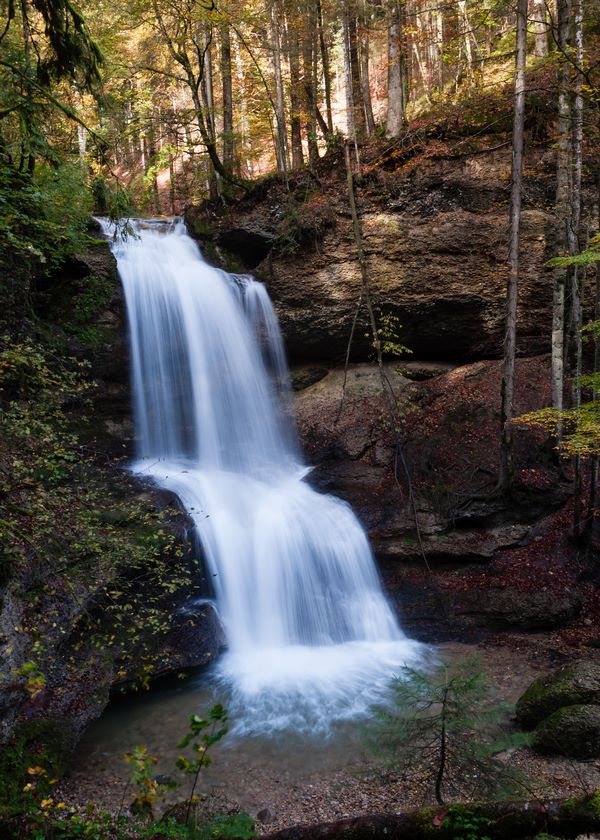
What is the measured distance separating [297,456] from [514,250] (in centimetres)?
623

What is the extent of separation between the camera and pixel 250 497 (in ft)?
32.6

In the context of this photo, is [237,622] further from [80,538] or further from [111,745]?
[80,538]

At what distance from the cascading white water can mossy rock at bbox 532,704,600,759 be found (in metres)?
2.12

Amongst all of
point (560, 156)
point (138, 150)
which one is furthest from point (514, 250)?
point (138, 150)

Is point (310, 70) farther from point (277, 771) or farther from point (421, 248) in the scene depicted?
point (277, 771)

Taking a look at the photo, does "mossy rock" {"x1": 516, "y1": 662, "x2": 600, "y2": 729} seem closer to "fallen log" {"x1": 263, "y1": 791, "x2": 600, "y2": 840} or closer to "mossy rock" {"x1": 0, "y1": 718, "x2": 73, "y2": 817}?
"fallen log" {"x1": 263, "y1": 791, "x2": 600, "y2": 840}

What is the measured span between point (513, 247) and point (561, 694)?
264 inches

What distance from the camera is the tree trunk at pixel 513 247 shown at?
8.49 metres

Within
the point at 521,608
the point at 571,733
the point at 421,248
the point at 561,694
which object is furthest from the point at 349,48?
the point at 571,733

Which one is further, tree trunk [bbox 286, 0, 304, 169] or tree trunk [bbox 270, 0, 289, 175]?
tree trunk [bbox 286, 0, 304, 169]

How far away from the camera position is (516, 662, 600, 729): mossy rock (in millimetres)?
5645

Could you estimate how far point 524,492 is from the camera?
374 inches

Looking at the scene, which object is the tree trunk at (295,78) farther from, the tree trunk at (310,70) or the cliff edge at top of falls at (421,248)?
the cliff edge at top of falls at (421,248)

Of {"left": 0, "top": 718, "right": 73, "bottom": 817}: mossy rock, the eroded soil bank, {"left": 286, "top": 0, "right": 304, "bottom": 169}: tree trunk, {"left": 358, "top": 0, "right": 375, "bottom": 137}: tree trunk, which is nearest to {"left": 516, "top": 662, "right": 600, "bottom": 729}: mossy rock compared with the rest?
the eroded soil bank
